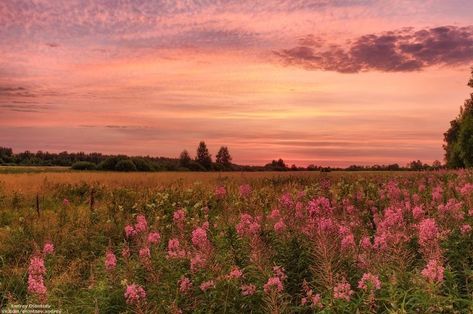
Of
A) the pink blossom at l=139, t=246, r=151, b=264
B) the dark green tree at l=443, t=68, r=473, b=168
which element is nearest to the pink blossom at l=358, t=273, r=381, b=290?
the pink blossom at l=139, t=246, r=151, b=264

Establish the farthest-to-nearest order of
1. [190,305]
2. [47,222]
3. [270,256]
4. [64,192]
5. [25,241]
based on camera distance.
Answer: [64,192] < [47,222] < [25,241] < [270,256] < [190,305]

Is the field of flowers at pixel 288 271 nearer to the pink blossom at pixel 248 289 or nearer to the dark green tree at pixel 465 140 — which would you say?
A: the pink blossom at pixel 248 289

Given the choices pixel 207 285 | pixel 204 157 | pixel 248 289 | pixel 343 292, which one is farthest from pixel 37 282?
pixel 204 157

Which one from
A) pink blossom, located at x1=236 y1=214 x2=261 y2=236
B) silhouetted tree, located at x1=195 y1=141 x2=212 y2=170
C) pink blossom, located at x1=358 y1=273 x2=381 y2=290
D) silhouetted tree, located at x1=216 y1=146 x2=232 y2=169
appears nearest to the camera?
pink blossom, located at x1=358 y1=273 x2=381 y2=290

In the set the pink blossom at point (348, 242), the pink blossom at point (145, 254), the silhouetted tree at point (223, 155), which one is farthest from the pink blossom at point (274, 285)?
the silhouetted tree at point (223, 155)

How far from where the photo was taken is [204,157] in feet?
215

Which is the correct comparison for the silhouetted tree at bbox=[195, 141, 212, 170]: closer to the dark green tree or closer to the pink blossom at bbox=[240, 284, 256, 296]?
the dark green tree

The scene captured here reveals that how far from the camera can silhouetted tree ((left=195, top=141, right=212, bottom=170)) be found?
59.2m

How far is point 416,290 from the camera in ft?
13.5

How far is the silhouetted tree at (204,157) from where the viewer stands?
2332 inches

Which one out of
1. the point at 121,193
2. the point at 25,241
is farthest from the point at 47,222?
the point at 121,193

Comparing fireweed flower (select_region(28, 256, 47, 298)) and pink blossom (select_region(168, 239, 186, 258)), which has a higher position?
pink blossom (select_region(168, 239, 186, 258))

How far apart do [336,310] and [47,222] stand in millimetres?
10610

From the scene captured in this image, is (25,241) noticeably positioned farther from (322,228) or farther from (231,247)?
(322,228)
